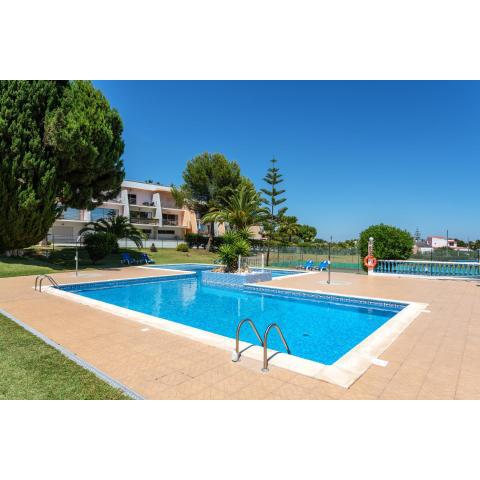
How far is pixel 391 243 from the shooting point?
1783 cm

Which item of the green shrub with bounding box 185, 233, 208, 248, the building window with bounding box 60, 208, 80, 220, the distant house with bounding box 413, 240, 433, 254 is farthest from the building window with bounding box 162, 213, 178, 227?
the distant house with bounding box 413, 240, 433, 254

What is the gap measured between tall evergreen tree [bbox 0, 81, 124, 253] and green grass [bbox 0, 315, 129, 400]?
46.7 feet

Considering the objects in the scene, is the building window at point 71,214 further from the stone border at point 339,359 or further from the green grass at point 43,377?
the green grass at point 43,377

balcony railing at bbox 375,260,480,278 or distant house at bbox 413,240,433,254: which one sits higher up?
distant house at bbox 413,240,433,254

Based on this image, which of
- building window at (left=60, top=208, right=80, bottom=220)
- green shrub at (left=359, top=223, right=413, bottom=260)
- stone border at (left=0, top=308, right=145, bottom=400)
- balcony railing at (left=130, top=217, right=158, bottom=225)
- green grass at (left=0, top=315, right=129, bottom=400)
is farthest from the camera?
balcony railing at (left=130, top=217, right=158, bottom=225)

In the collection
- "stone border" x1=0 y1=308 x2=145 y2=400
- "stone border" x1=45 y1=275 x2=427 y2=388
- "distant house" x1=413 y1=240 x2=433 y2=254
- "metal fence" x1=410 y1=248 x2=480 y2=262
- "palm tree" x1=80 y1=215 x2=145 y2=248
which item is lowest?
"stone border" x1=0 y1=308 x2=145 y2=400

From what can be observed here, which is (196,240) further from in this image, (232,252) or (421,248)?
(421,248)

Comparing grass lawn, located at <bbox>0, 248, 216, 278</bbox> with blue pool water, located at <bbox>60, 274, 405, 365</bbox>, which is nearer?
blue pool water, located at <bbox>60, 274, 405, 365</bbox>

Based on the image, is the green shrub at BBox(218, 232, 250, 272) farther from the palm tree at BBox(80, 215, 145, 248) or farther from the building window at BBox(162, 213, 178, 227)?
the building window at BBox(162, 213, 178, 227)

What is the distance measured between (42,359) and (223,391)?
307 cm

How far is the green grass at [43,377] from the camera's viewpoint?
3561 mm

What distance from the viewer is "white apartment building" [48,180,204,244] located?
36.8 metres
